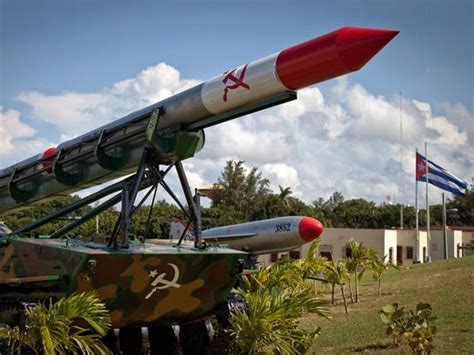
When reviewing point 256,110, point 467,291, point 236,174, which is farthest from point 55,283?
point 236,174

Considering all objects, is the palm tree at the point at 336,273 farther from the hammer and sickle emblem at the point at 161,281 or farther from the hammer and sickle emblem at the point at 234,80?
Result: the hammer and sickle emblem at the point at 234,80

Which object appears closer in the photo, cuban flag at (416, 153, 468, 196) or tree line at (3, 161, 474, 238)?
cuban flag at (416, 153, 468, 196)

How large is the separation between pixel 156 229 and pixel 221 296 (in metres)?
29.6

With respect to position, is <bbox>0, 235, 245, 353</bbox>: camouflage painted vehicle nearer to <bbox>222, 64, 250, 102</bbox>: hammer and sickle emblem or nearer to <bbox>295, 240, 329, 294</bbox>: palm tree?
<bbox>222, 64, 250, 102</bbox>: hammer and sickle emblem

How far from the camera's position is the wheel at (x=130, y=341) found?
31.2 feet

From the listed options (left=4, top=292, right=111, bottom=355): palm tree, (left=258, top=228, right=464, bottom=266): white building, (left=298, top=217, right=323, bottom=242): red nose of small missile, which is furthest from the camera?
(left=258, top=228, right=464, bottom=266): white building

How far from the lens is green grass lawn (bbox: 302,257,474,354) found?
9207 mm

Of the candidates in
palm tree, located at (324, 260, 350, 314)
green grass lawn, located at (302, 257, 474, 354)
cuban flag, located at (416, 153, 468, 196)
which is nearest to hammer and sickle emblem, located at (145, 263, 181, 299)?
green grass lawn, located at (302, 257, 474, 354)

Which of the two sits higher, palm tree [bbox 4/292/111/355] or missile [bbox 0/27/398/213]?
missile [bbox 0/27/398/213]

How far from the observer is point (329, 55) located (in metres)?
6.87

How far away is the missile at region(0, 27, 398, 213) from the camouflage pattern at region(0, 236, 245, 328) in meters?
1.37

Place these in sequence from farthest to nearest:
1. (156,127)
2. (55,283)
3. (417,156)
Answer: (417,156), (156,127), (55,283)

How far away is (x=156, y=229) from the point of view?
38094 millimetres

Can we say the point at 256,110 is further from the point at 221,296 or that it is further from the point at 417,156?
the point at 417,156
